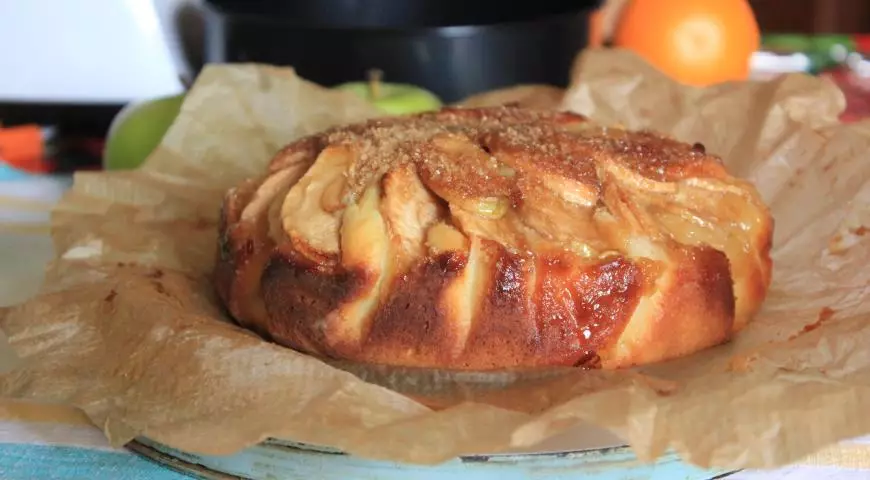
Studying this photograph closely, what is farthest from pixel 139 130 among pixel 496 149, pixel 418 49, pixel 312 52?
pixel 496 149

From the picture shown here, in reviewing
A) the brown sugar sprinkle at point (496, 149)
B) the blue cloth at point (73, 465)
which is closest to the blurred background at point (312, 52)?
the brown sugar sprinkle at point (496, 149)

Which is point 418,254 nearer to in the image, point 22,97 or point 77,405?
point 77,405

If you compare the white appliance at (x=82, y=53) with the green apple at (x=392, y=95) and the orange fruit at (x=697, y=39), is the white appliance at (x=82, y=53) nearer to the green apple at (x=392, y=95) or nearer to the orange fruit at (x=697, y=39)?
the green apple at (x=392, y=95)

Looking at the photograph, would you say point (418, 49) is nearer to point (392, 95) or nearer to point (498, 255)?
point (392, 95)

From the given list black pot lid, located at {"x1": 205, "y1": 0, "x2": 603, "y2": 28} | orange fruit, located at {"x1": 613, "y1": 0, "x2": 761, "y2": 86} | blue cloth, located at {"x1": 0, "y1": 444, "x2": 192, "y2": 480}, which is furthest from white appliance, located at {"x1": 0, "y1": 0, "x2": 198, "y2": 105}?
blue cloth, located at {"x1": 0, "y1": 444, "x2": 192, "y2": 480}

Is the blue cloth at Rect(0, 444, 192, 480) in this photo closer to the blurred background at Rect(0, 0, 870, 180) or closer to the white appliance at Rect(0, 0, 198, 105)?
the blurred background at Rect(0, 0, 870, 180)

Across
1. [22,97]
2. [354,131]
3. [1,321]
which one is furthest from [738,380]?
[22,97]
